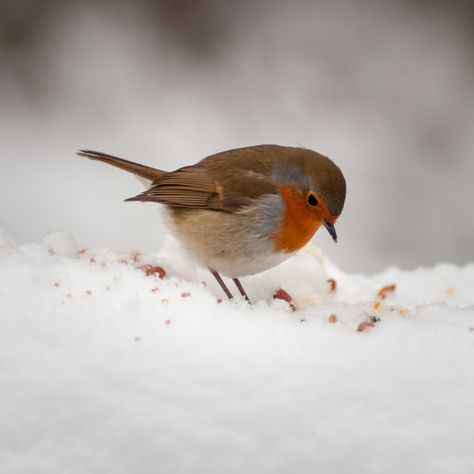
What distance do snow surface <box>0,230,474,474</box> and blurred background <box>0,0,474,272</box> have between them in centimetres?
319

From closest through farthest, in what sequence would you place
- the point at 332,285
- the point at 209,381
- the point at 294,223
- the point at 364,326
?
the point at 209,381
the point at 364,326
the point at 294,223
the point at 332,285

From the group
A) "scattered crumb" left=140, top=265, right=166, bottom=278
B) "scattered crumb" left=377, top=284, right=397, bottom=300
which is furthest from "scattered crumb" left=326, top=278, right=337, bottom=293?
"scattered crumb" left=140, top=265, right=166, bottom=278

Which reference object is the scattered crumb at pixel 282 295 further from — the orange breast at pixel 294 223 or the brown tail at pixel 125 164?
the brown tail at pixel 125 164

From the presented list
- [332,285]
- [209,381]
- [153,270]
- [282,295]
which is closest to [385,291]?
[332,285]

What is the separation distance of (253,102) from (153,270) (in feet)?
12.1

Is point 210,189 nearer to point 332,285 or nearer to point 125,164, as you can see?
point 125,164

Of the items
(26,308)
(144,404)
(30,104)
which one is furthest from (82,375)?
(30,104)

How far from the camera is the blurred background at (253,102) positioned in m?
5.81

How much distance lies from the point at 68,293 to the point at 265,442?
790 mm

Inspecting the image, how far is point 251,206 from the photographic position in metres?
3.13

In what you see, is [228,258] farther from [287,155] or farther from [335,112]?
[335,112]

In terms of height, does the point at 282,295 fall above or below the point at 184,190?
below

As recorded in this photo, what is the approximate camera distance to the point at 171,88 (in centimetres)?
628

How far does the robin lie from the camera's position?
10.1 feet
